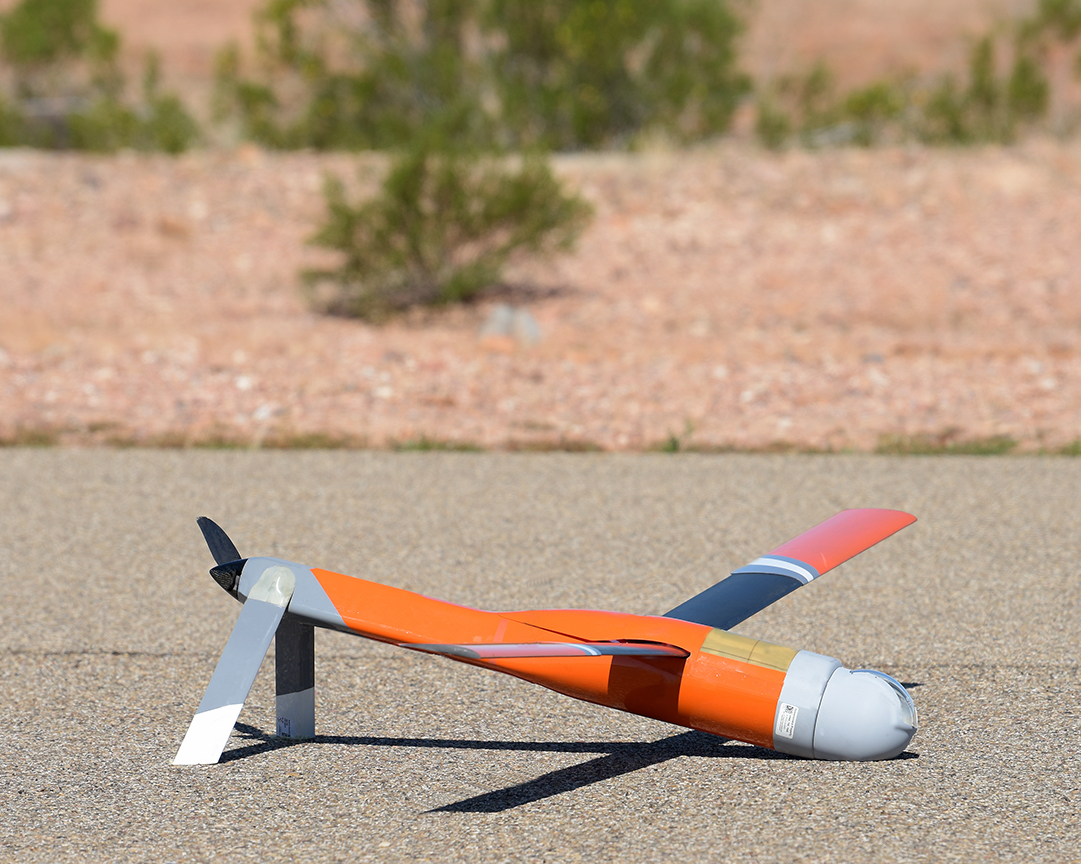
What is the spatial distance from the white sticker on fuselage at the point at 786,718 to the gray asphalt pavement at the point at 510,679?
0.64ft

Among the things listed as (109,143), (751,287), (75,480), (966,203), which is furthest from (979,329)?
(109,143)

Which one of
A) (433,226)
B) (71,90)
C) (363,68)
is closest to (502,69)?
(363,68)

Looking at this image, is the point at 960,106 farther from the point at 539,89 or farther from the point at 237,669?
the point at 237,669

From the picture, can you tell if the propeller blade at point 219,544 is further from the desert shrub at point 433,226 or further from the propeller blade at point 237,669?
the desert shrub at point 433,226

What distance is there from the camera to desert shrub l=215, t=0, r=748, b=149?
18500mm

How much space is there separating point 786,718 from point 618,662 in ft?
1.78

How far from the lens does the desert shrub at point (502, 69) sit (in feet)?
60.7

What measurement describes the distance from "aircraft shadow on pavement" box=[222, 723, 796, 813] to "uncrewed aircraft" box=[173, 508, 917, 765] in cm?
23

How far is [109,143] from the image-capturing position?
20266 mm

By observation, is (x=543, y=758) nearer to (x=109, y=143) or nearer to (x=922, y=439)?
(x=922, y=439)

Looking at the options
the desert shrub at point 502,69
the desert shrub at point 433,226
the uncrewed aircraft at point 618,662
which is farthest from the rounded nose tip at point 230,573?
the desert shrub at point 502,69

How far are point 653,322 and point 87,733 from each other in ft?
34.0

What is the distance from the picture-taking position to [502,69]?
1923 centimetres

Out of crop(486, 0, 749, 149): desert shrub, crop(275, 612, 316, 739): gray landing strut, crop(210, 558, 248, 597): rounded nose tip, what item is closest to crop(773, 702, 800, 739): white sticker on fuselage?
crop(275, 612, 316, 739): gray landing strut
